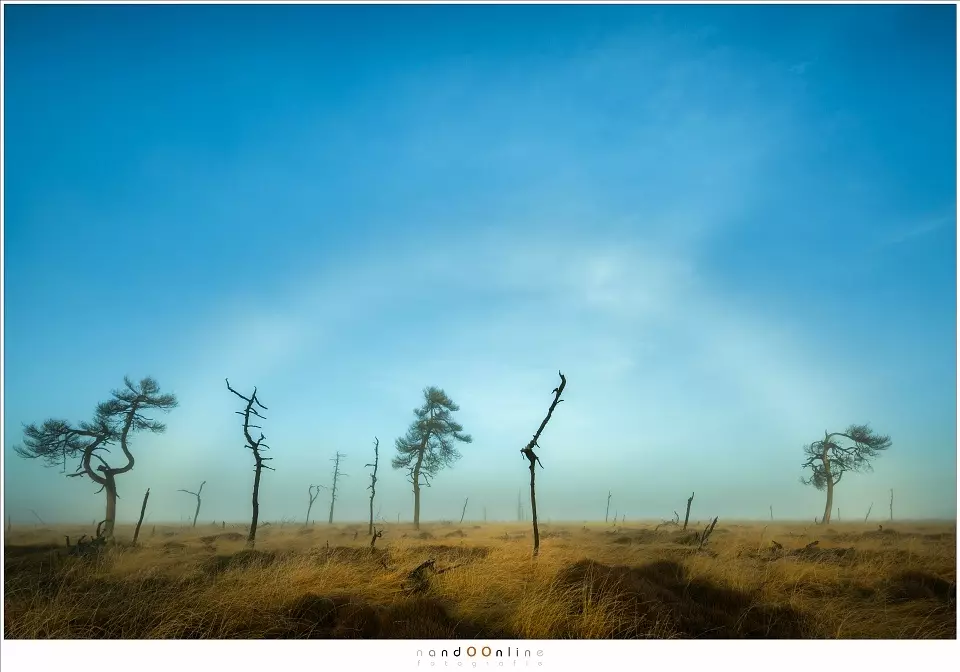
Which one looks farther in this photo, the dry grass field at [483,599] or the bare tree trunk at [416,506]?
the bare tree trunk at [416,506]

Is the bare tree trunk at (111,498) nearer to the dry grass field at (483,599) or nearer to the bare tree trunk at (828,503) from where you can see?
the dry grass field at (483,599)

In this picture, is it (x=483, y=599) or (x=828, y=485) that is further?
(x=828, y=485)

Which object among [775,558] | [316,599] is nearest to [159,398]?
[316,599]

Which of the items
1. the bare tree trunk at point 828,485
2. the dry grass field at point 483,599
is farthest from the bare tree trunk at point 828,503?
the dry grass field at point 483,599
